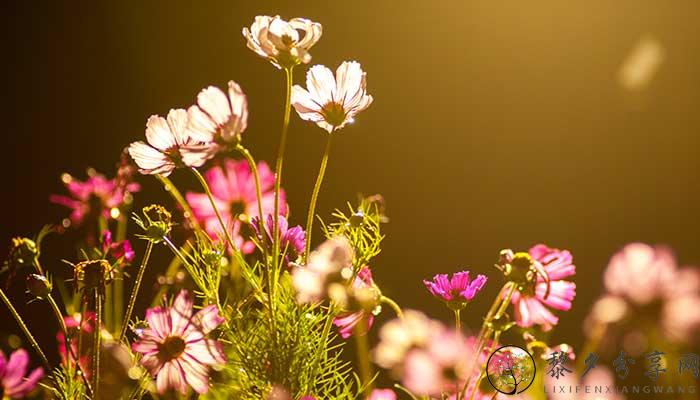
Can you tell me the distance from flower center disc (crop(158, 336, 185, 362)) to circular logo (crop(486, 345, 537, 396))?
13 cm

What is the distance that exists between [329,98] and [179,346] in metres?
0.14

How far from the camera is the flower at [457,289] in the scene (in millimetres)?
327

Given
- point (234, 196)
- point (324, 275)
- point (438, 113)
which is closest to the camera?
point (324, 275)

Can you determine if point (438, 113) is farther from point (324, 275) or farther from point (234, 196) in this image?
point (324, 275)

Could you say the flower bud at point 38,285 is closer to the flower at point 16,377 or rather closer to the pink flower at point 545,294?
the flower at point 16,377

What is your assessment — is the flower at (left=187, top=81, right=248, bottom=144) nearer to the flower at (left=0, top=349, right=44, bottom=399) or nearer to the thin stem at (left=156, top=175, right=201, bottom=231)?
the thin stem at (left=156, top=175, right=201, bottom=231)

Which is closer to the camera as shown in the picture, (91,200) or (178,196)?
(178,196)

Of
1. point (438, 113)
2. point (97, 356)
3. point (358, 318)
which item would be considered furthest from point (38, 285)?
point (438, 113)

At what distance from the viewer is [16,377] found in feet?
1.20

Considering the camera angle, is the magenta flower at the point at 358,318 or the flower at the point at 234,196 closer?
the magenta flower at the point at 358,318

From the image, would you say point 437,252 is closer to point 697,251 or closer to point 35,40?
point 697,251

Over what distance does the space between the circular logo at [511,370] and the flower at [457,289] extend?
0.10ft

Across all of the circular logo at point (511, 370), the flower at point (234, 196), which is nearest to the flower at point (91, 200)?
the flower at point (234, 196)

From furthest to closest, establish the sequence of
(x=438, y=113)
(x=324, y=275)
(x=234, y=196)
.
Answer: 1. (x=438, y=113)
2. (x=234, y=196)
3. (x=324, y=275)
